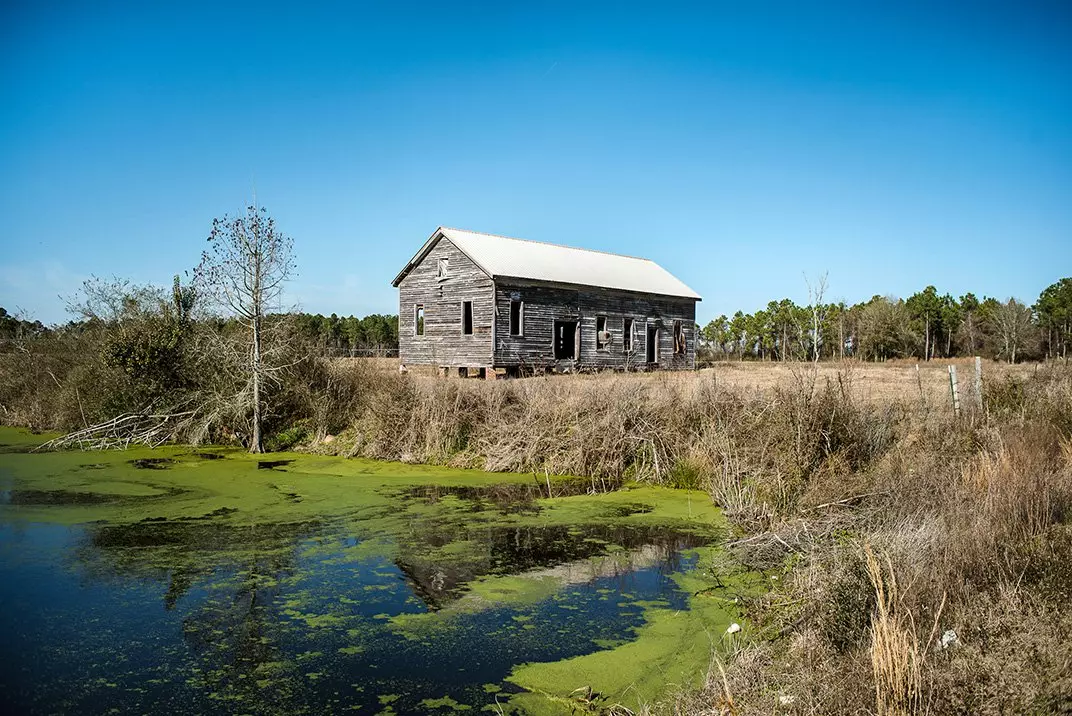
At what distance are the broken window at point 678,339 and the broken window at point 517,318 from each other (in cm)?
992

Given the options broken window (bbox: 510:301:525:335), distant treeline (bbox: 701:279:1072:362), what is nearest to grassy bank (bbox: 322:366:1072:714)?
broken window (bbox: 510:301:525:335)

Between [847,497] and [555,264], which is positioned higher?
[555,264]

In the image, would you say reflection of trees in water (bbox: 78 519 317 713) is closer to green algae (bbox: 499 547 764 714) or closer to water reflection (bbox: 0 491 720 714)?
water reflection (bbox: 0 491 720 714)

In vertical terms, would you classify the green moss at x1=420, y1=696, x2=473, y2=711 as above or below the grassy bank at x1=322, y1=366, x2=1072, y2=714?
below

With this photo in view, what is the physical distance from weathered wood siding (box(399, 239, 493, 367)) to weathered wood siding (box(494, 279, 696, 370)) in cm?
75

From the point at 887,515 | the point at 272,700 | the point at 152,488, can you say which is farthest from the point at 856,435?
the point at 152,488

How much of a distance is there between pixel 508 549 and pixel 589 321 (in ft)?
68.3

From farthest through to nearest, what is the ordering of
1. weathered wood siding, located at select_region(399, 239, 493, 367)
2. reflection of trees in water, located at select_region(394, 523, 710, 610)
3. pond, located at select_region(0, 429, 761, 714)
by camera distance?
weathered wood siding, located at select_region(399, 239, 493, 367) → reflection of trees in water, located at select_region(394, 523, 710, 610) → pond, located at select_region(0, 429, 761, 714)

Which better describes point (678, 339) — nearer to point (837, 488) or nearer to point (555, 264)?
point (555, 264)

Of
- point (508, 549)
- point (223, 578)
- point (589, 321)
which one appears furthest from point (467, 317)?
point (223, 578)

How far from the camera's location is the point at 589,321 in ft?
94.9

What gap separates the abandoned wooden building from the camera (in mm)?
26031

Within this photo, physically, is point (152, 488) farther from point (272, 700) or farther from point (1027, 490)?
point (1027, 490)

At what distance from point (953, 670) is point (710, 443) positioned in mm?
8139
